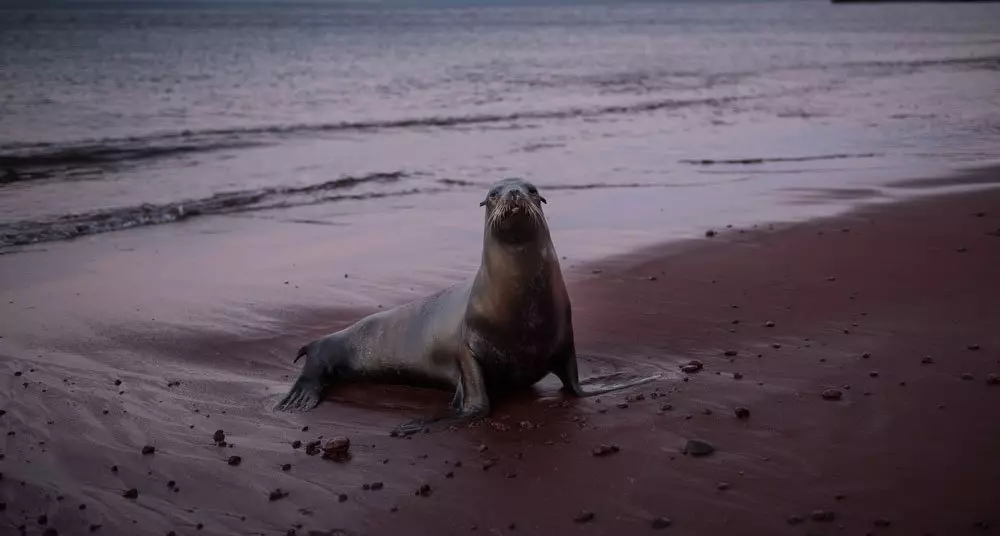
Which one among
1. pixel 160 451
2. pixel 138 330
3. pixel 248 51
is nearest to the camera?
pixel 160 451

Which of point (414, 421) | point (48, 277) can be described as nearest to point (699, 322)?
point (414, 421)

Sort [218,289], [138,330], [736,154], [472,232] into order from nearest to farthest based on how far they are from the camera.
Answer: [138,330], [218,289], [472,232], [736,154]

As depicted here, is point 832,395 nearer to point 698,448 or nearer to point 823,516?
point 698,448

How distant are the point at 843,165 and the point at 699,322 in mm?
9134

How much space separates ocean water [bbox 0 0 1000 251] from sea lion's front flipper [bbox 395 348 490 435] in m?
6.47

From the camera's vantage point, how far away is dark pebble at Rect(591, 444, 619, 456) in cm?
479

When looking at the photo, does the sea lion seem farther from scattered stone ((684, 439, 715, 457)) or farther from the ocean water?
the ocean water

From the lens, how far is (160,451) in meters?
5.20

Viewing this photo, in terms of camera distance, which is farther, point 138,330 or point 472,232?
point 472,232

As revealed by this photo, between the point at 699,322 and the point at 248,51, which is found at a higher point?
the point at 248,51

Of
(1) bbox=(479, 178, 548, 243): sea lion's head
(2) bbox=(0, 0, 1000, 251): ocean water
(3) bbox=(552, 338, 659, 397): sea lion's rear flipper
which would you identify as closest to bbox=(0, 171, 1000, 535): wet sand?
(3) bbox=(552, 338, 659, 397): sea lion's rear flipper

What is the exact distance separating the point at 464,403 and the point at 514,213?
1113 mm

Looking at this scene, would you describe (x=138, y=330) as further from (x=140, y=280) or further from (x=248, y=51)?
(x=248, y=51)

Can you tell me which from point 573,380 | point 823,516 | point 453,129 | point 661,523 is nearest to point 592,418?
point 573,380
